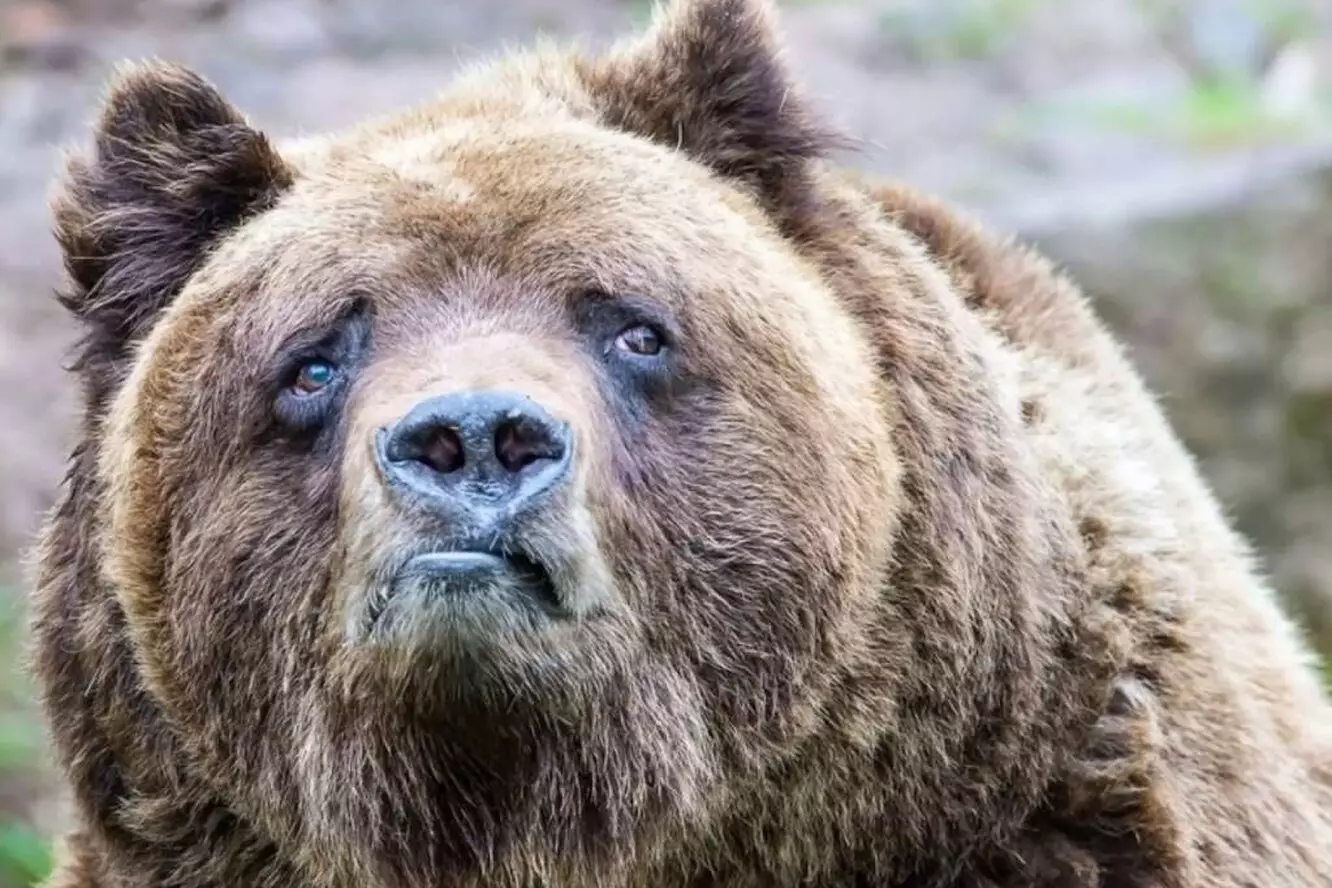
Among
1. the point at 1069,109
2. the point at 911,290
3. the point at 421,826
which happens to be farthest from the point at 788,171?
the point at 1069,109

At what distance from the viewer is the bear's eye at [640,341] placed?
14.0 ft

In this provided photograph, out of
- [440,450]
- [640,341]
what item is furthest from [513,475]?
[640,341]

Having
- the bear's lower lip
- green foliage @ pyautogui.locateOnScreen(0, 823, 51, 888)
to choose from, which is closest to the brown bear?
the bear's lower lip

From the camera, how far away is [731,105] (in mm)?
4805

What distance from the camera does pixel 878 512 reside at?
4.38m

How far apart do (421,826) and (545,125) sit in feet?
5.17

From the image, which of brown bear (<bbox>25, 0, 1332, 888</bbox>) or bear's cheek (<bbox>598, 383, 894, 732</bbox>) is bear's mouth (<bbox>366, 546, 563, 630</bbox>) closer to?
brown bear (<bbox>25, 0, 1332, 888</bbox>)

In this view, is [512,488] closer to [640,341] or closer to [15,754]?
[640,341]

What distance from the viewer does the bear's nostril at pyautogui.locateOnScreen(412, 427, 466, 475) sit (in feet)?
12.1

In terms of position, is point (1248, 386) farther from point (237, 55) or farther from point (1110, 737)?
point (237, 55)

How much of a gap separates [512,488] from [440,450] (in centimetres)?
15

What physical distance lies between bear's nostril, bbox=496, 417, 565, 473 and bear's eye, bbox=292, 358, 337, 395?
72 centimetres

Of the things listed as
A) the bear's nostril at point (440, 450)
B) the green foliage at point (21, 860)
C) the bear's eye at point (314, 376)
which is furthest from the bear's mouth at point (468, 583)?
the green foliage at point (21, 860)

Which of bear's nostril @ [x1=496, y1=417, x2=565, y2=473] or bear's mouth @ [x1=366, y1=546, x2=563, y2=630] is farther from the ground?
bear's nostril @ [x1=496, y1=417, x2=565, y2=473]
